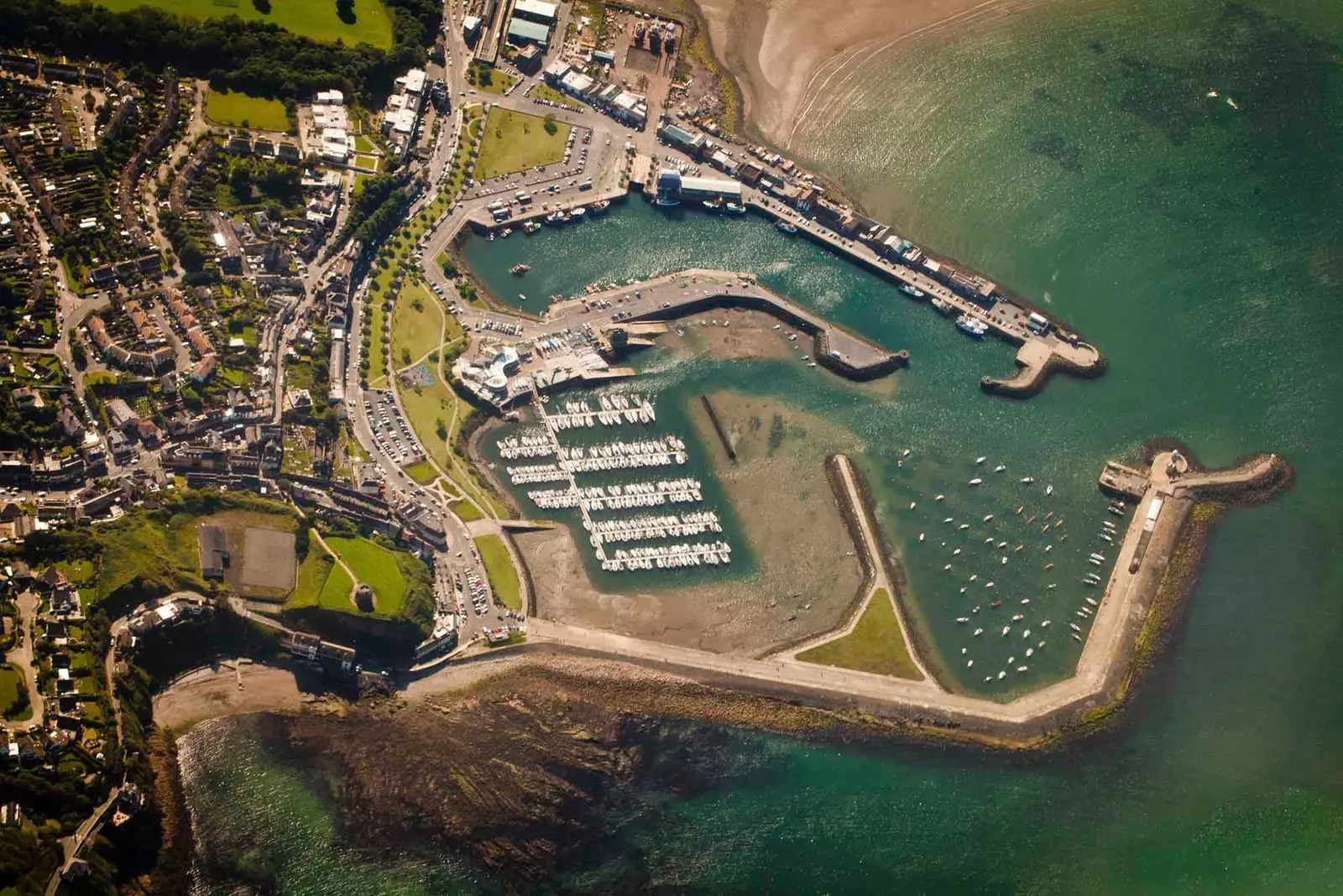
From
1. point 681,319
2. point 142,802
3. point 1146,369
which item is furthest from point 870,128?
point 142,802

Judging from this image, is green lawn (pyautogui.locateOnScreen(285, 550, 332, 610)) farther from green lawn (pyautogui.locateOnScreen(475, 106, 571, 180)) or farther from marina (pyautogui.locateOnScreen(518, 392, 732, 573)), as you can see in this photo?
green lawn (pyautogui.locateOnScreen(475, 106, 571, 180))

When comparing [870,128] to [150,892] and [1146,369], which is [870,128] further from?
[150,892]

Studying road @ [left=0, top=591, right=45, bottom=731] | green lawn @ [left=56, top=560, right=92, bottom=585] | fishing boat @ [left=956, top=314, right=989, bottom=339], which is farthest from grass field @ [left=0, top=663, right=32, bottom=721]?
fishing boat @ [left=956, top=314, right=989, bottom=339]

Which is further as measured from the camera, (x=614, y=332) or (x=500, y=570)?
(x=614, y=332)

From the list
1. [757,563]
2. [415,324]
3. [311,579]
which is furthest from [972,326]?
[311,579]

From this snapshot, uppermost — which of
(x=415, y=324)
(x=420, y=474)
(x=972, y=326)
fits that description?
(x=972, y=326)

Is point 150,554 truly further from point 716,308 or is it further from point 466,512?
point 716,308
